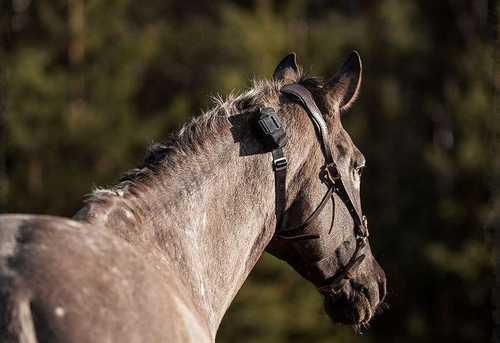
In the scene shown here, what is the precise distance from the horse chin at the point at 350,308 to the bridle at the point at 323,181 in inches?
2.8

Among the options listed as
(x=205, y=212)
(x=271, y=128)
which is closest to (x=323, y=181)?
(x=271, y=128)

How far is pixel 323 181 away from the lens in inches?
180

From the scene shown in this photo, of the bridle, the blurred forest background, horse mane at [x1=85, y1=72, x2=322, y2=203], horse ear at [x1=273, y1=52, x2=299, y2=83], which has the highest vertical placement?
horse mane at [x1=85, y1=72, x2=322, y2=203]

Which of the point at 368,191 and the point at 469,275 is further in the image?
the point at 368,191

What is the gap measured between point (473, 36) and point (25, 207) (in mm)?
10681

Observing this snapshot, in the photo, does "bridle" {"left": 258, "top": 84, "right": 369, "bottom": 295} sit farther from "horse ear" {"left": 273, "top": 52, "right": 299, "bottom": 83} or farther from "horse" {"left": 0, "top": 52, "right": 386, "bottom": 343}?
"horse ear" {"left": 273, "top": 52, "right": 299, "bottom": 83}

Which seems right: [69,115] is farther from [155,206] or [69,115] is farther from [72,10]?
[155,206]

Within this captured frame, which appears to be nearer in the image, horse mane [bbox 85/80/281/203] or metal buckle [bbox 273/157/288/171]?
horse mane [bbox 85/80/281/203]

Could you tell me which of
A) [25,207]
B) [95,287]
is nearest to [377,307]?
[95,287]

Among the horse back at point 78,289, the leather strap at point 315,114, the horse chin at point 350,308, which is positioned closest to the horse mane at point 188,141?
the leather strap at point 315,114

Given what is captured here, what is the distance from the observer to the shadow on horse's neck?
3.84 metres

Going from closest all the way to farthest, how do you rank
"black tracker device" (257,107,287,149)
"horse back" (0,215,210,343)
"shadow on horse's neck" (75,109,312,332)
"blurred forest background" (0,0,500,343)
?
"horse back" (0,215,210,343) < "shadow on horse's neck" (75,109,312,332) < "black tracker device" (257,107,287,149) < "blurred forest background" (0,0,500,343)

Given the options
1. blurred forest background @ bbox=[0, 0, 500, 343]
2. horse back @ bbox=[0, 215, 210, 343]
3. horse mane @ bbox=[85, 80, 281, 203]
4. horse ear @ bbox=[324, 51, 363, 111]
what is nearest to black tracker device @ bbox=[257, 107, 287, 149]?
horse mane @ bbox=[85, 80, 281, 203]

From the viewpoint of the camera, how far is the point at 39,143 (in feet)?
57.7
